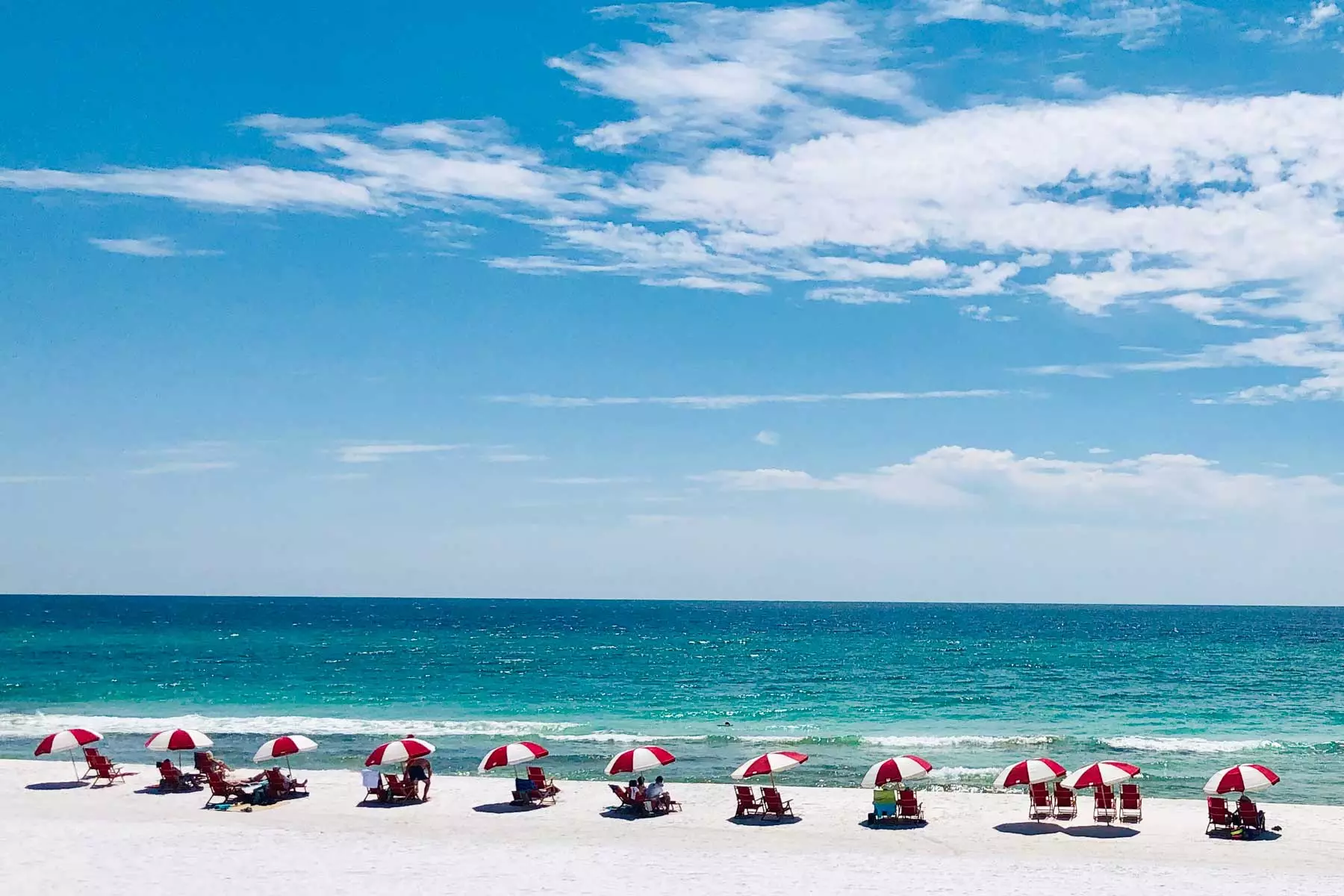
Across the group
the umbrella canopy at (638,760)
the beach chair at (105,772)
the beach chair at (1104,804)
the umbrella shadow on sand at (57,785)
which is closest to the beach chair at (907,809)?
the beach chair at (1104,804)

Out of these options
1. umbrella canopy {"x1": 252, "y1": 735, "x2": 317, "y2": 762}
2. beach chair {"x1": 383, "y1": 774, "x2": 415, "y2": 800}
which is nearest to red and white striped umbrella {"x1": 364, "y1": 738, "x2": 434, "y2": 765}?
beach chair {"x1": 383, "y1": 774, "x2": 415, "y2": 800}

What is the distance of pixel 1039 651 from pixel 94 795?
76349 millimetres

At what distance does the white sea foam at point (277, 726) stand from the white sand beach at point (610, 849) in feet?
39.3

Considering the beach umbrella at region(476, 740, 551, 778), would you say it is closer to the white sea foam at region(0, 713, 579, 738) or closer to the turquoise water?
the turquoise water

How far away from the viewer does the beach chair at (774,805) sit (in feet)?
70.6

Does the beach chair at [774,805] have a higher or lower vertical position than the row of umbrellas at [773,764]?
lower

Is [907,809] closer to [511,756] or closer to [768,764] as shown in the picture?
[768,764]

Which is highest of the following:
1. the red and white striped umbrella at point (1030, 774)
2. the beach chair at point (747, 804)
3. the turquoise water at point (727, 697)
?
the red and white striped umbrella at point (1030, 774)

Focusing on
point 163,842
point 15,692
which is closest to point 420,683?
point 15,692

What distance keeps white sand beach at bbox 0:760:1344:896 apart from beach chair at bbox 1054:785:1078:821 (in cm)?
21

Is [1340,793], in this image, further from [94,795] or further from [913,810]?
[94,795]

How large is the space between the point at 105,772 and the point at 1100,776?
22.6 metres

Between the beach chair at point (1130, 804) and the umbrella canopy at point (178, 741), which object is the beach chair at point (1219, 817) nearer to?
the beach chair at point (1130, 804)

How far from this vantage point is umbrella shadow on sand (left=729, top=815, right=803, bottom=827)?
21.0 meters
